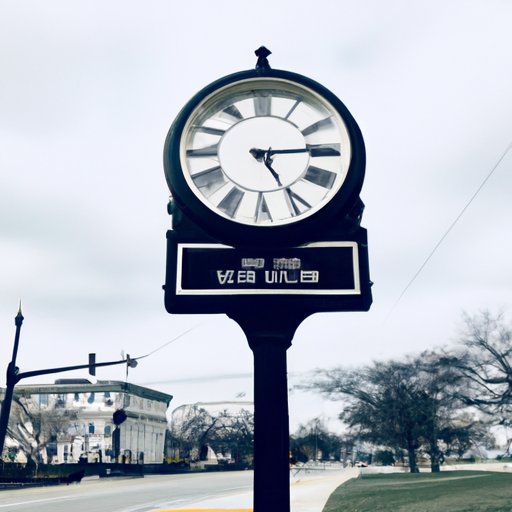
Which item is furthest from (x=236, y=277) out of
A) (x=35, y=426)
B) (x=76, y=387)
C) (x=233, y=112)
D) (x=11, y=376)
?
(x=76, y=387)

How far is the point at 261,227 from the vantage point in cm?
418

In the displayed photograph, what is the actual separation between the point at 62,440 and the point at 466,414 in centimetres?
5473

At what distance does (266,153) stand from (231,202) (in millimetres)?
367

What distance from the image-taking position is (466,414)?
3102 centimetres

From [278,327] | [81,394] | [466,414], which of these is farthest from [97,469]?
[278,327]

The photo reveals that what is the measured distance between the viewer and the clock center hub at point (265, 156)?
4305 mm

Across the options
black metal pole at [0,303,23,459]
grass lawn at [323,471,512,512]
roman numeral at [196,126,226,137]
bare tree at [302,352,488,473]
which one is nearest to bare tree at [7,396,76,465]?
bare tree at [302,352,488,473]

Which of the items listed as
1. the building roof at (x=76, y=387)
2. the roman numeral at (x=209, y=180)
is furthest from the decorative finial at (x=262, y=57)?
the building roof at (x=76, y=387)

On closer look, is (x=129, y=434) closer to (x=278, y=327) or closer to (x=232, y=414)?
(x=232, y=414)

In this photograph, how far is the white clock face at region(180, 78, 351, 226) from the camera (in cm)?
427

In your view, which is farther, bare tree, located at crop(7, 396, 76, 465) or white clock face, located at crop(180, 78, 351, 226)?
bare tree, located at crop(7, 396, 76, 465)

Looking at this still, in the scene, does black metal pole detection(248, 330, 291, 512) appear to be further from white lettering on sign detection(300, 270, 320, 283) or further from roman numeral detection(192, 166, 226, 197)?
roman numeral detection(192, 166, 226, 197)

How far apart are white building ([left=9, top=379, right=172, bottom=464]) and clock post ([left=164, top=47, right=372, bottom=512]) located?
2811 inches

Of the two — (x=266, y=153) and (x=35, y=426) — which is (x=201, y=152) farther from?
(x=35, y=426)
